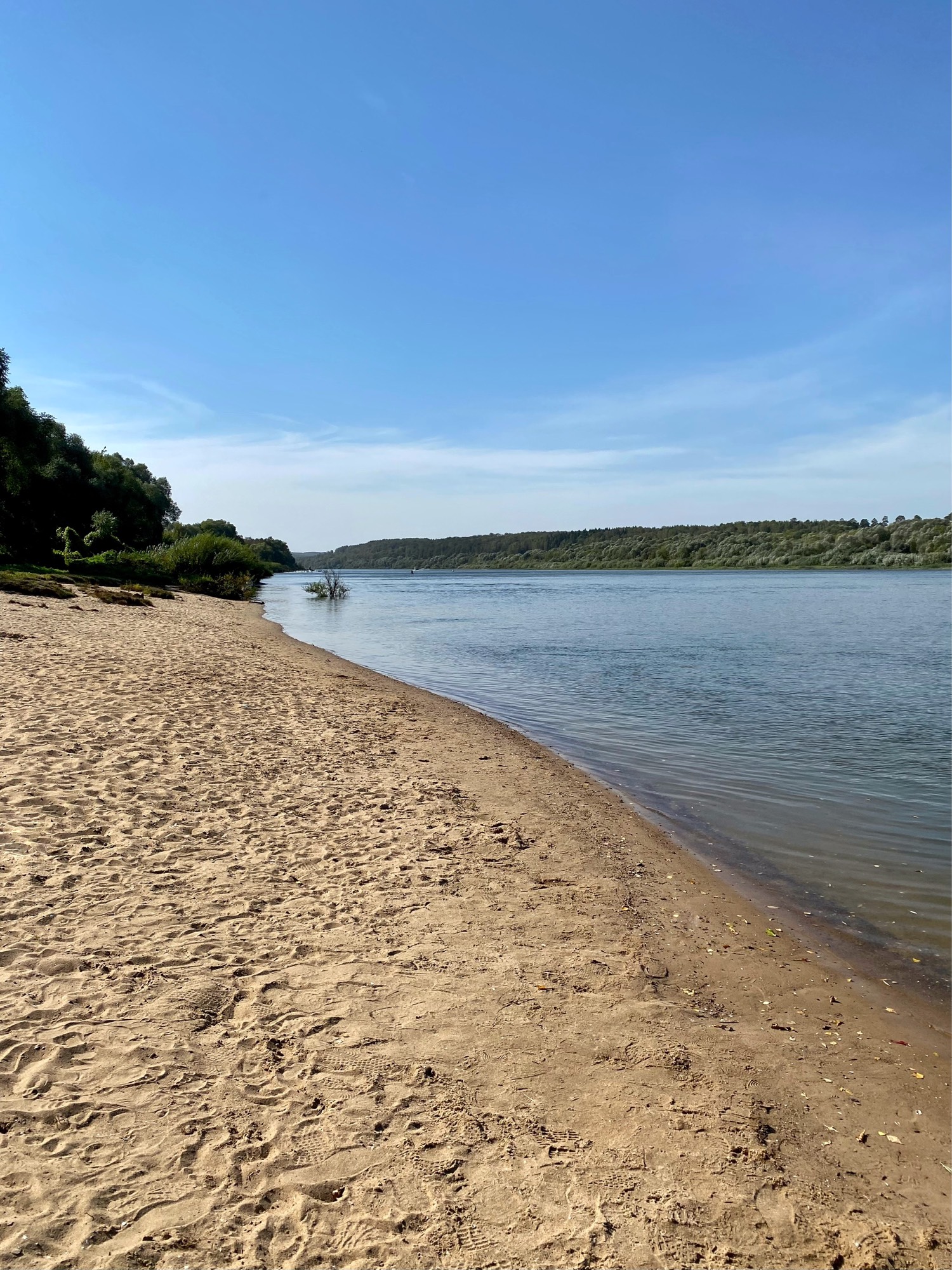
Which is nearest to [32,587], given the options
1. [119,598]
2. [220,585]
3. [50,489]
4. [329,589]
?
[119,598]

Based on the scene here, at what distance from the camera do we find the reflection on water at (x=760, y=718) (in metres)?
8.05

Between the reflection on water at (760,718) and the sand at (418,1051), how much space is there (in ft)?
5.12

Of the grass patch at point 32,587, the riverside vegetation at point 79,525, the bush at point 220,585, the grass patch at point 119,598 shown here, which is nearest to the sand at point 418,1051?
the grass patch at point 32,587

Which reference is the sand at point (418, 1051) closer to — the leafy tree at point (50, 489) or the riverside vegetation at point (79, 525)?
the riverside vegetation at point (79, 525)

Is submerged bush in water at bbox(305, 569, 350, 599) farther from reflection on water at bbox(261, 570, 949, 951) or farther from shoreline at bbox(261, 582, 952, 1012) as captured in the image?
shoreline at bbox(261, 582, 952, 1012)

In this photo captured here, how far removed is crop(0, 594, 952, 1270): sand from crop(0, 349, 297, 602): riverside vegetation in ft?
105

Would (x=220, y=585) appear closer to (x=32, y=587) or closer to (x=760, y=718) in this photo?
(x=32, y=587)

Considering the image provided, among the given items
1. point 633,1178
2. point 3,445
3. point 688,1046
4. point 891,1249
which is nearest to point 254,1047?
point 633,1178

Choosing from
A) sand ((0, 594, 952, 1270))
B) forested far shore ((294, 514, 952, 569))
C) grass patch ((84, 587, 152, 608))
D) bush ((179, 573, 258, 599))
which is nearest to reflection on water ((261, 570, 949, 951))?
sand ((0, 594, 952, 1270))

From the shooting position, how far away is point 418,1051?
4207mm

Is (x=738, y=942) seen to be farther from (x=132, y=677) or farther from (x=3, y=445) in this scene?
(x=3, y=445)

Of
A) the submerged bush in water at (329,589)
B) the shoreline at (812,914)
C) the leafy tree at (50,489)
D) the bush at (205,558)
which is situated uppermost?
the leafy tree at (50,489)

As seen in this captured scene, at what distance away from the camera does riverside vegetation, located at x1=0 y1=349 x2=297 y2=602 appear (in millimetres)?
45656

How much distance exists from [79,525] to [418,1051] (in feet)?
204
